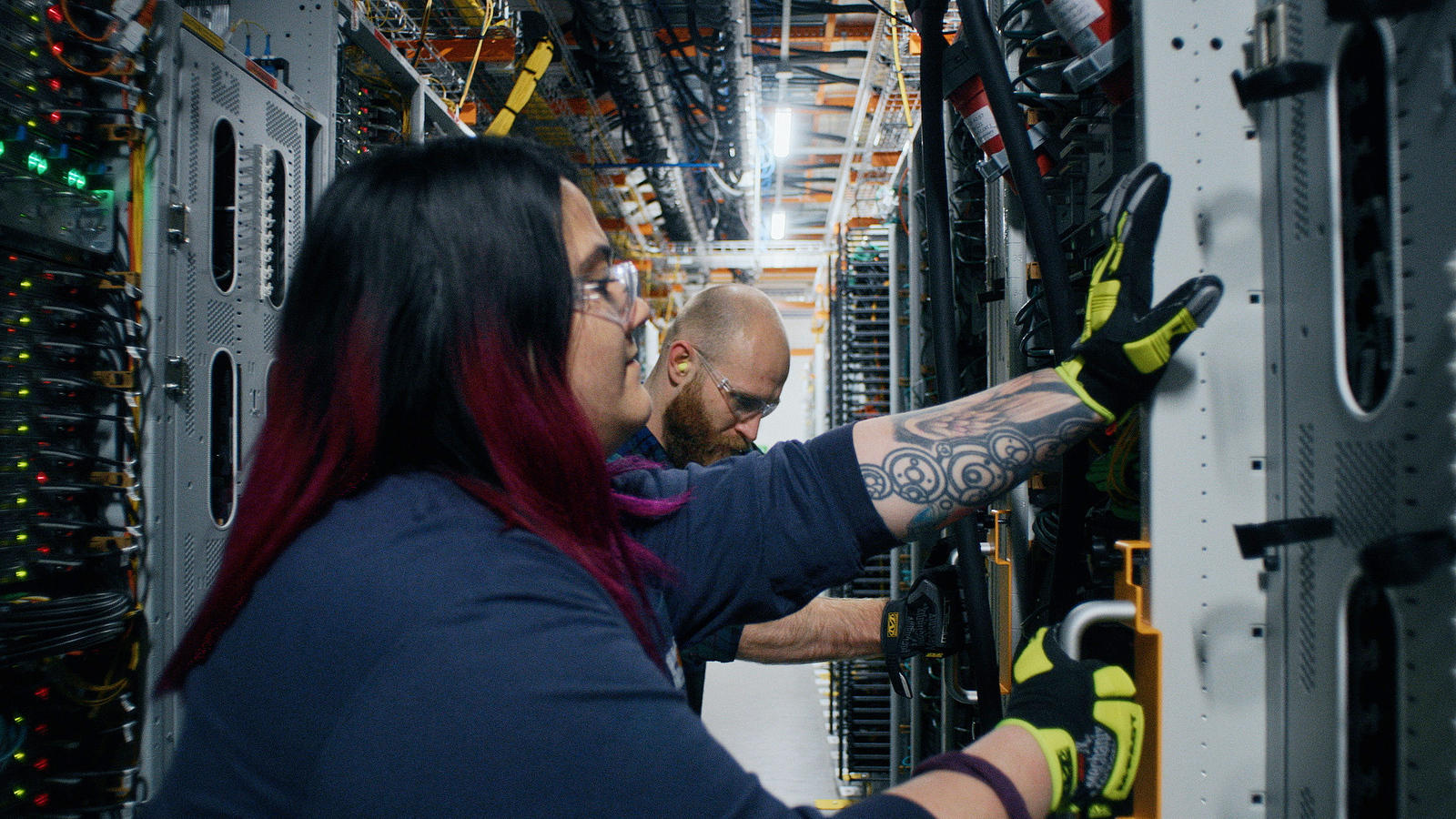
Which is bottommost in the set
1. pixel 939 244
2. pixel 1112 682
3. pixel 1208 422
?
pixel 1112 682

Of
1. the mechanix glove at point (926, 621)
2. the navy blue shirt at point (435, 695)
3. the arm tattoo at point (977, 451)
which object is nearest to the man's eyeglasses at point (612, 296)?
the navy blue shirt at point (435, 695)

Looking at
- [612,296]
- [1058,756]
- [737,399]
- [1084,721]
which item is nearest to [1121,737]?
[1084,721]

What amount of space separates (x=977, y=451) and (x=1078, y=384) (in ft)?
0.64

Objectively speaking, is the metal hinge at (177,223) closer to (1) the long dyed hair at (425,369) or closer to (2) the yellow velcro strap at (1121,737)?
(1) the long dyed hair at (425,369)

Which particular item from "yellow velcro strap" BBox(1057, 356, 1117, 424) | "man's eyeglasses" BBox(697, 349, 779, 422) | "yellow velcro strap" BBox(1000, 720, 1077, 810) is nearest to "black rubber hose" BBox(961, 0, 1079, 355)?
"yellow velcro strap" BBox(1057, 356, 1117, 424)

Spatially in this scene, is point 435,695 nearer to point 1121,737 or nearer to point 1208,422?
point 1121,737

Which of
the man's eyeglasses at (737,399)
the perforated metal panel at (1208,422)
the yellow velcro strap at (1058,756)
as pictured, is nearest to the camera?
the yellow velcro strap at (1058,756)

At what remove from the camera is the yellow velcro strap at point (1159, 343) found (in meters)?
1.18

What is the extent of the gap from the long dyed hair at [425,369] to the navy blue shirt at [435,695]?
47 mm

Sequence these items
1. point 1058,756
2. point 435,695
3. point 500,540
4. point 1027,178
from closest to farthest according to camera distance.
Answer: point 435,695
point 500,540
point 1058,756
point 1027,178

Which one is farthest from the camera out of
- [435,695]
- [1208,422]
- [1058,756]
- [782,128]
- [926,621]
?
[782,128]

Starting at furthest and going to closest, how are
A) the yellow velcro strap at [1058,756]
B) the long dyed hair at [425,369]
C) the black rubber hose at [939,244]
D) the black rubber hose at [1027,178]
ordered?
the black rubber hose at [939,244]
the black rubber hose at [1027,178]
the yellow velcro strap at [1058,756]
the long dyed hair at [425,369]

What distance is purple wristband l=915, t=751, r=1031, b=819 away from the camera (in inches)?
36.0

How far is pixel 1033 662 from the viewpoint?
121cm
